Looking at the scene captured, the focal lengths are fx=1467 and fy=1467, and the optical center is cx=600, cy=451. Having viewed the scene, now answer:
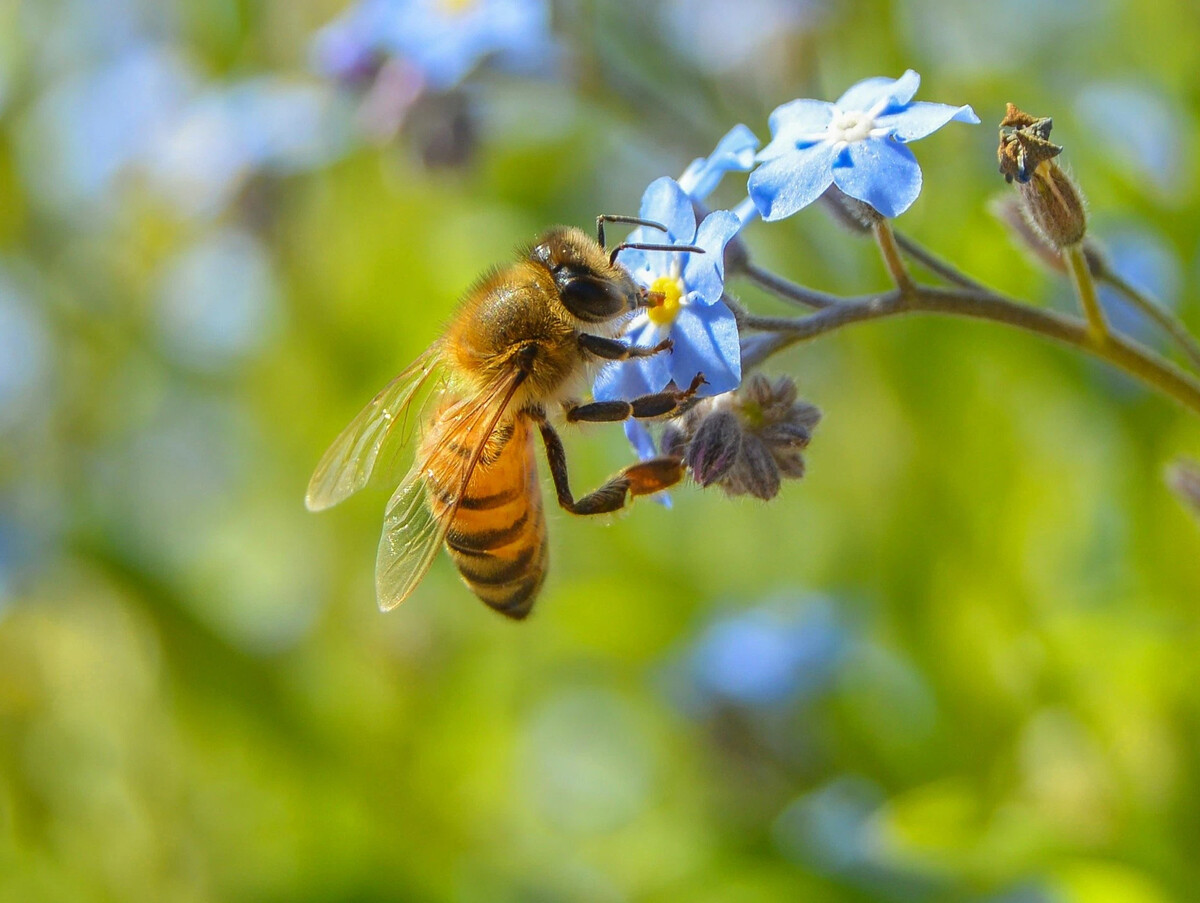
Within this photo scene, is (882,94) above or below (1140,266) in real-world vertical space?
below

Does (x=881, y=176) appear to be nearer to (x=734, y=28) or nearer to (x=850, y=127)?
(x=850, y=127)

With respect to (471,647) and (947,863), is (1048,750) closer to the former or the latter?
(947,863)

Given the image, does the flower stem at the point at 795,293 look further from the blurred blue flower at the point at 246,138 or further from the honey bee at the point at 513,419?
the blurred blue flower at the point at 246,138

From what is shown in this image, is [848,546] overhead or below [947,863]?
overhead

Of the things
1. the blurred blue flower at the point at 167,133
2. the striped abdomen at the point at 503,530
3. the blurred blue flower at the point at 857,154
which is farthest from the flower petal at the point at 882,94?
the blurred blue flower at the point at 167,133

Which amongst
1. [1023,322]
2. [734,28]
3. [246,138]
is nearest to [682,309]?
[1023,322]

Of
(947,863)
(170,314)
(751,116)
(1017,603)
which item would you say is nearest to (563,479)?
(947,863)

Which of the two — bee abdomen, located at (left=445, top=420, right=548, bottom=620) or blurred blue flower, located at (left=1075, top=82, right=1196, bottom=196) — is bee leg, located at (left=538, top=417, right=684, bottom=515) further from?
blurred blue flower, located at (left=1075, top=82, right=1196, bottom=196)
